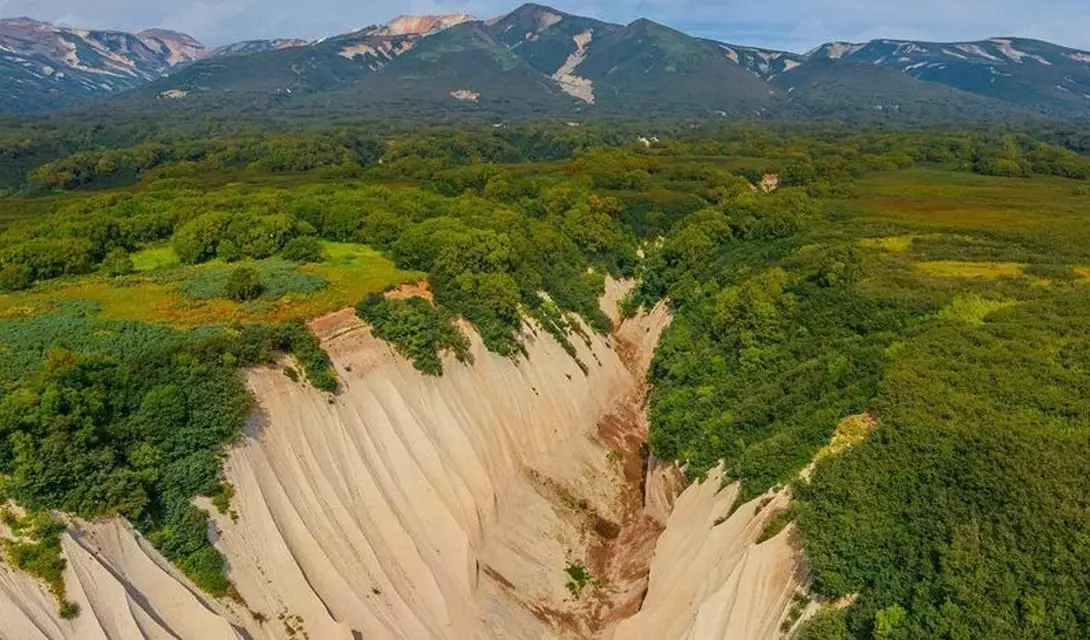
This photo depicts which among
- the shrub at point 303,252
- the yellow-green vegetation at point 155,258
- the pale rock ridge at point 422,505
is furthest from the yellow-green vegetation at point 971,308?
the yellow-green vegetation at point 155,258

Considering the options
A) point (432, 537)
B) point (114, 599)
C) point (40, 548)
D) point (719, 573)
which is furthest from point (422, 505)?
point (40, 548)

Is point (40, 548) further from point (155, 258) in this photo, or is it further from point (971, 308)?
point (971, 308)

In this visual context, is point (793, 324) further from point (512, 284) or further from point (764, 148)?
point (764, 148)

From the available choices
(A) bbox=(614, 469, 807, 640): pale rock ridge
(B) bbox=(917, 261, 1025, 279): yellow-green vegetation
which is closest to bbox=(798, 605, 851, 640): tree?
(A) bbox=(614, 469, 807, 640): pale rock ridge

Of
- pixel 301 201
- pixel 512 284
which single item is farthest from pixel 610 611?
pixel 301 201

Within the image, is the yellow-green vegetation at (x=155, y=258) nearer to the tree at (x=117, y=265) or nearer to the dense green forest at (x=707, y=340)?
the dense green forest at (x=707, y=340)
